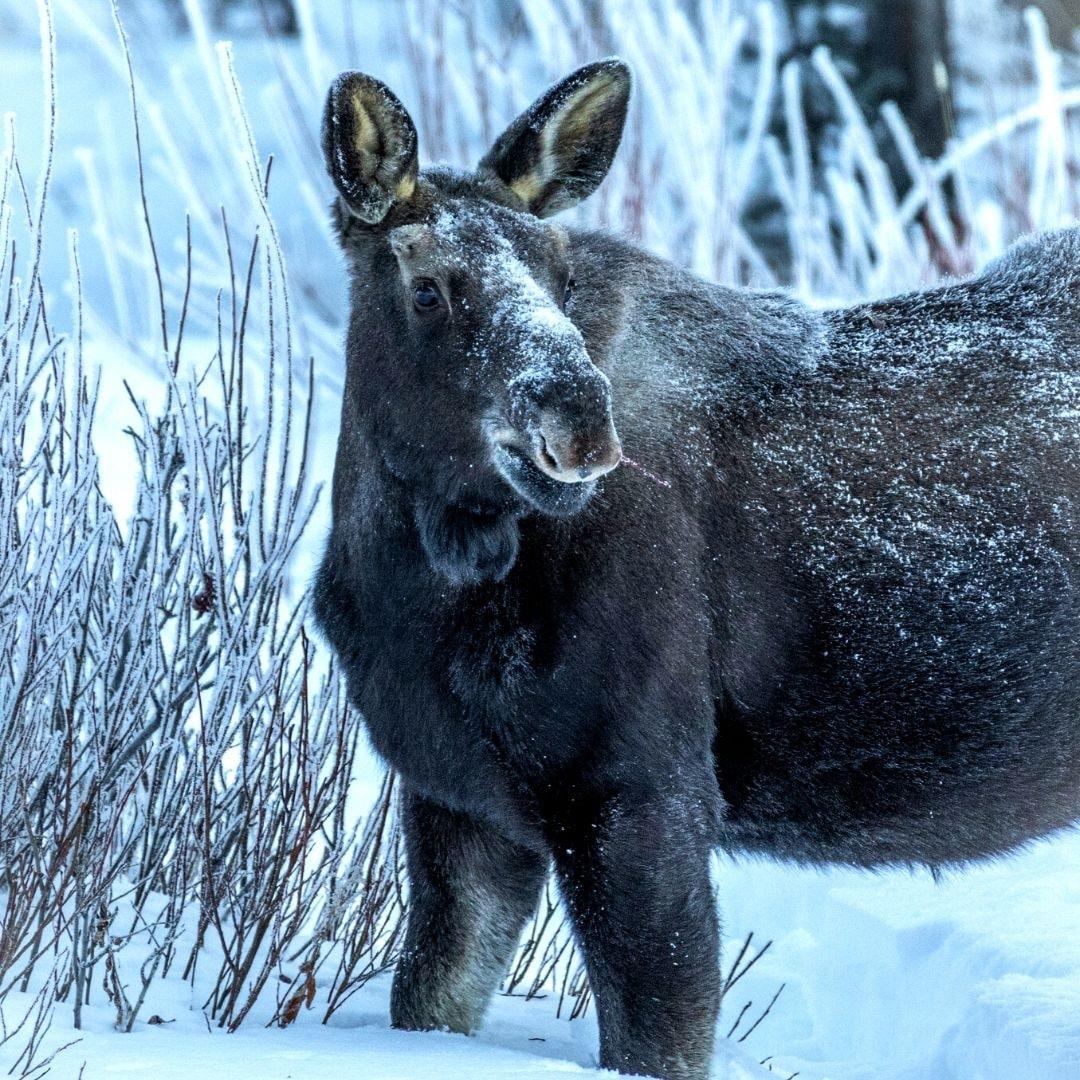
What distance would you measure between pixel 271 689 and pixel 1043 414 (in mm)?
2146

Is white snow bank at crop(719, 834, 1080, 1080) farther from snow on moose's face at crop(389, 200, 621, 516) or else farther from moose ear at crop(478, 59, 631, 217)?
moose ear at crop(478, 59, 631, 217)

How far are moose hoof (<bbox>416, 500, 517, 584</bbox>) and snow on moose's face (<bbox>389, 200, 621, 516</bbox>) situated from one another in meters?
0.12

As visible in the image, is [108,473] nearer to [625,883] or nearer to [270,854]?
[270,854]

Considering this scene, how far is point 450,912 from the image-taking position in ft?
13.1

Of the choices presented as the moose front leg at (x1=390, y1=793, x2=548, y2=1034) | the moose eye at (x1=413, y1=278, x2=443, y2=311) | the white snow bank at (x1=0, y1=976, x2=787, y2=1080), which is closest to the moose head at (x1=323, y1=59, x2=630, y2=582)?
the moose eye at (x1=413, y1=278, x2=443, y2=311)

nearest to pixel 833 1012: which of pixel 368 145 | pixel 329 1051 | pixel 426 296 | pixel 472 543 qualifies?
pixel 329 1051

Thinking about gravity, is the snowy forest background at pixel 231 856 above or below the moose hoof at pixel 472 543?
below

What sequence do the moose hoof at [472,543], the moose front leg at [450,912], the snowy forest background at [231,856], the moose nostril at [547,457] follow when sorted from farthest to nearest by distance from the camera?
the moose front leg at [450,912] → the snowy forest background at [231,856] → the moose hoof at [472,543] → the moose nostril at [547,457]

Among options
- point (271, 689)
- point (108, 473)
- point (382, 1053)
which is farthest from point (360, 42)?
point (382, 1053)

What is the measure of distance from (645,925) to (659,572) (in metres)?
0.79

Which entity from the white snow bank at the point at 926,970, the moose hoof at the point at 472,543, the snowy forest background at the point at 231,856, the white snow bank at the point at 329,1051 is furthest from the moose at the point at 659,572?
the white snow bank at the point at 926,970

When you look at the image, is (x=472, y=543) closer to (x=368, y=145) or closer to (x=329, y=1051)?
(x=368, y=145)

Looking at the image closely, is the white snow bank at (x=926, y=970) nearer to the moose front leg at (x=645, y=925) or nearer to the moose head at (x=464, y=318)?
the moose front leg at (x=645, y=925)

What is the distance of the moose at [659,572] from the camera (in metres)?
3.39
